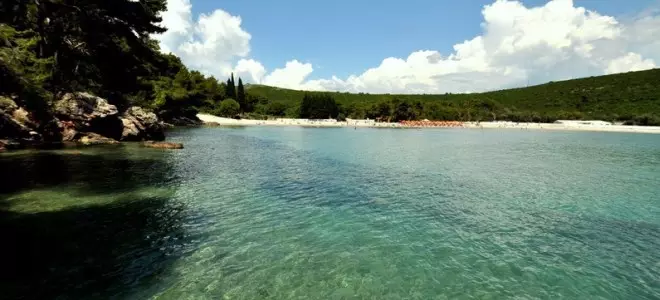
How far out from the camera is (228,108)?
136 meters

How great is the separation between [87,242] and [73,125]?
36339mm

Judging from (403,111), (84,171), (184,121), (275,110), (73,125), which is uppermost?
(275,110)

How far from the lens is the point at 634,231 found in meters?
15.8

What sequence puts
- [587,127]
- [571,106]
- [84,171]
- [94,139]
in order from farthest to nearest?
1. [571,106]
2. [587,127]
3. [94,139]
4. [84,171]

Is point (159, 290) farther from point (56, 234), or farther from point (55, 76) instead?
point (55, 76)

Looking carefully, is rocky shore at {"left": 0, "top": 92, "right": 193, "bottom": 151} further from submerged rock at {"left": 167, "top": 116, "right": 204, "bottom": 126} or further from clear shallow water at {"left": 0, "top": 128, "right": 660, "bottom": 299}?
submerged rock at {"left": 167, "top": 116, "right": 204, "bottom": 126}

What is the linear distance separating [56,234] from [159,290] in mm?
6823

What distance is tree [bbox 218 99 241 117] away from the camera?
136 meters

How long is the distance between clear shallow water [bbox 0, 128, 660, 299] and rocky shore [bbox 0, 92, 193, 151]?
10.7 meters

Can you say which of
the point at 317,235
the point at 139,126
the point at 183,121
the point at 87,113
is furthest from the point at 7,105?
the point at 183,121

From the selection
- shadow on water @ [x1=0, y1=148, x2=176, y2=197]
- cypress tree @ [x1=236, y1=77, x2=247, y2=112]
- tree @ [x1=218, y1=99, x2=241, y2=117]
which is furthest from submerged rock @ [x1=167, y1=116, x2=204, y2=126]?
shadow on water @ [x1=0, y1=148, x2=176, y2=197]

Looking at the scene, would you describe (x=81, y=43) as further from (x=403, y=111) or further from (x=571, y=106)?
(x=571, y=106)

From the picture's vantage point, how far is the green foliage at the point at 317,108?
5994 inches

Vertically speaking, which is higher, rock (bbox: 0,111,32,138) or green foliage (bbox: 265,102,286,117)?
green foliage (bbox: 265,102,286,117)
